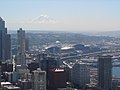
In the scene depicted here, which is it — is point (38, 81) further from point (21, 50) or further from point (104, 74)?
point (21, 50)

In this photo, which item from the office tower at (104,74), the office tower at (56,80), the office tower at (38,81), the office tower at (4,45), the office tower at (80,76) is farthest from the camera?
the office tower at (4,45)

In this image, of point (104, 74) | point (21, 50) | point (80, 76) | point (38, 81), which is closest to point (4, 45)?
point (21, 50)

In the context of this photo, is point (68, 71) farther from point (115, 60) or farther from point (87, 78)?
point (115, 60)

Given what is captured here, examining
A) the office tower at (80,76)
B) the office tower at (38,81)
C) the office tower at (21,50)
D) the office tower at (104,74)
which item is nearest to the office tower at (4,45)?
the office tower at (21,50)

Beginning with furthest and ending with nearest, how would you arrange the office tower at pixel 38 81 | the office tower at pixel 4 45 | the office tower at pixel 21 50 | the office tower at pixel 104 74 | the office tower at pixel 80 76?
the office tower at pixel 4 45 < the office tower at pixel 21 50 < the office tower at pixel 80 76 < the office tower at pixel 104 74 < the office tower at pixel 38 81

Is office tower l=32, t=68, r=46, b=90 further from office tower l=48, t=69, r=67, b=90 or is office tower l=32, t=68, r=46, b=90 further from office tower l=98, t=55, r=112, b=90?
office tower l=98, t=55, r=112, b=90

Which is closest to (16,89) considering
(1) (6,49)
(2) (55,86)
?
(2) (55,86)

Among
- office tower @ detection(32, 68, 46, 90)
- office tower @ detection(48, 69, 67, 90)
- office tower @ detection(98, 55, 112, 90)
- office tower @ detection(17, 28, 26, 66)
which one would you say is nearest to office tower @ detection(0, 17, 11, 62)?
office tower @ detection(17, 28, 26, 66)

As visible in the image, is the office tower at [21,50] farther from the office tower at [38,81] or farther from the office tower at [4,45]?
the office tower at [38,81]
